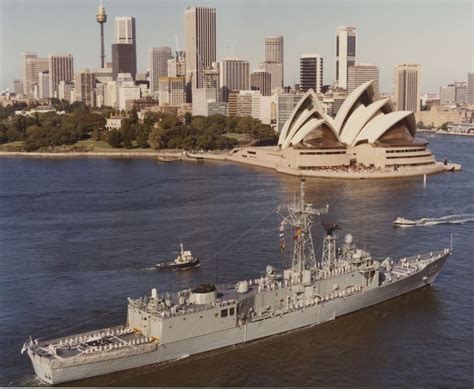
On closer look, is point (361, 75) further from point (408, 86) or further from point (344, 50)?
point (344, 50)

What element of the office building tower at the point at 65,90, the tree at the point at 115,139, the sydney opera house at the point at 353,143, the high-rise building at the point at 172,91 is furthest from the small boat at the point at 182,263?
the office building tower at the point at 65,90

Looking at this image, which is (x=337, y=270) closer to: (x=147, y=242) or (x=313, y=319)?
(x=313, y=319)

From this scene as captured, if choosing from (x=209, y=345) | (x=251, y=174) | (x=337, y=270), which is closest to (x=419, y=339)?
(x=337, y=270)

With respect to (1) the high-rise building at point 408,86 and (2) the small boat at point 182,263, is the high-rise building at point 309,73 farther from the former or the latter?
(2) the small boat at point 182,263

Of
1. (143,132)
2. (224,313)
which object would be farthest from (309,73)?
(224,313)

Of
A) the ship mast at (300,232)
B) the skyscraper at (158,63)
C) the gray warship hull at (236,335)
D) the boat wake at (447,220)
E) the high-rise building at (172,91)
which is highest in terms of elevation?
the skyscraper at (158,63)

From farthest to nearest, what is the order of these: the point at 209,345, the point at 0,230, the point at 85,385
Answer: the point at 0,230 → the point at 209,345 → the point at 85,385
